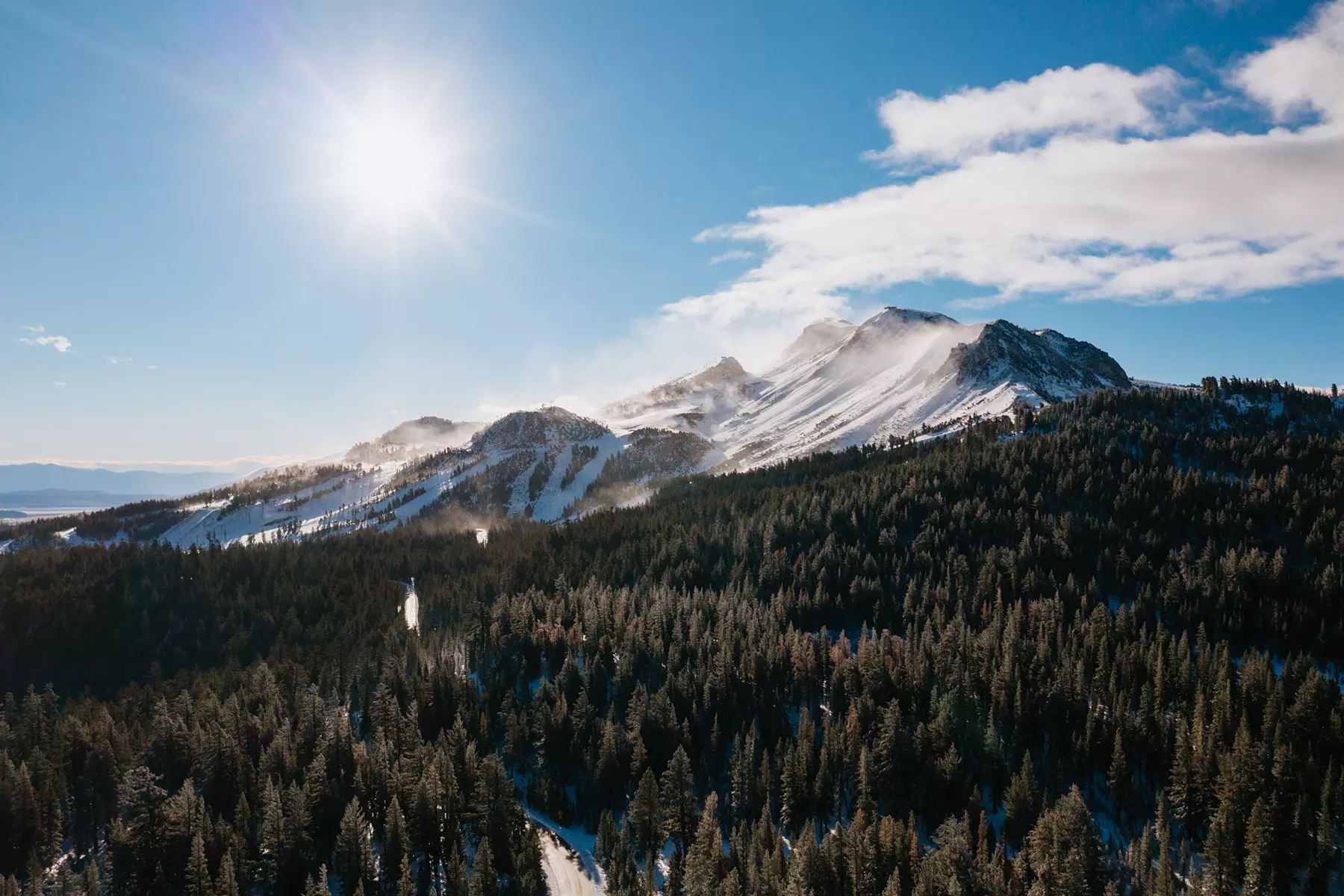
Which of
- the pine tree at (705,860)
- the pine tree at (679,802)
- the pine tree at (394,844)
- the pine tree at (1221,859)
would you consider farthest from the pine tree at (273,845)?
the pine tree at (1221,859)

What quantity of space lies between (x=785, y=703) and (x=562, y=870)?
4127cm

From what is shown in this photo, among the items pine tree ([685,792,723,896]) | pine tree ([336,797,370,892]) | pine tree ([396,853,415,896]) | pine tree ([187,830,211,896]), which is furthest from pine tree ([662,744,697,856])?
pine tree ([187,830,211,896])

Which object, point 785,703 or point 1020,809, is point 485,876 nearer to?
point 785,703

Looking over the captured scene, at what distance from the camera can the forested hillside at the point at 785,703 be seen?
72.6m

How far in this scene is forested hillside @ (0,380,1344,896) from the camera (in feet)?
238

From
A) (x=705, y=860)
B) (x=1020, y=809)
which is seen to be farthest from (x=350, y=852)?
(x=1020, y=809)

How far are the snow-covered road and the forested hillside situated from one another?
408cm

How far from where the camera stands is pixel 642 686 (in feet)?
339

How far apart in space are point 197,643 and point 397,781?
10911 cm

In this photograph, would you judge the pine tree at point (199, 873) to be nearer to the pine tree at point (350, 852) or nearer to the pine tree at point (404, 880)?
the pine tree at point (350, 852)

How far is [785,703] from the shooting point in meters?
106

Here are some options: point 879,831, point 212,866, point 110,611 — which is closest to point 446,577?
point 110,611

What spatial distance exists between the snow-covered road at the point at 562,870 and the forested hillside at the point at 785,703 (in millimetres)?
4082

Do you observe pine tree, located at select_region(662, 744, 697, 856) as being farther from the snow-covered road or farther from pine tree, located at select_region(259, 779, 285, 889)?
pine tree, located at select_region(259, 779, 285, 889)
